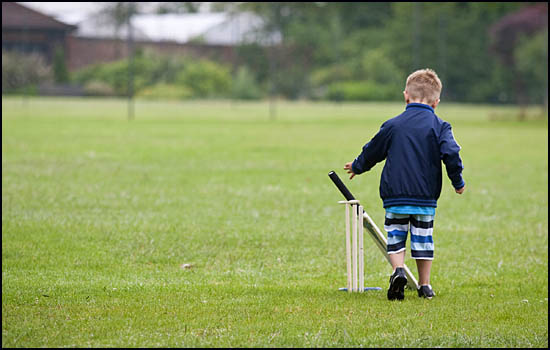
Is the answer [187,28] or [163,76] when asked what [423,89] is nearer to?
[187,28]

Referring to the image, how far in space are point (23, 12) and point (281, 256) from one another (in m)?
29.2

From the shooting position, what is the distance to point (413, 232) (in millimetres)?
5191

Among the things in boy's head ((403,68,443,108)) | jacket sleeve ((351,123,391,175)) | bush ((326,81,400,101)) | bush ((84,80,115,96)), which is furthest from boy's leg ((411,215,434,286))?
bush ((326,81,400,101))

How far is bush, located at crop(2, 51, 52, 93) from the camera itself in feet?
110

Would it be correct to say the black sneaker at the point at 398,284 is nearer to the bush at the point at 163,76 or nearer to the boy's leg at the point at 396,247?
the boy's leg at the point at 396,247

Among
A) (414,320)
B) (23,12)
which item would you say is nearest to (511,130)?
(23,12)

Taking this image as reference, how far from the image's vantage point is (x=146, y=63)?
34406 mm

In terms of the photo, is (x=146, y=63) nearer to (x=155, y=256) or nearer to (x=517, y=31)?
(x=517, y=31)

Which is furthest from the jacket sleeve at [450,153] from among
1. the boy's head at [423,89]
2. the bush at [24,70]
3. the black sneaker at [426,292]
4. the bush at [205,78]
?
the bush at [205,78]

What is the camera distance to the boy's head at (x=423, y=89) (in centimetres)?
516

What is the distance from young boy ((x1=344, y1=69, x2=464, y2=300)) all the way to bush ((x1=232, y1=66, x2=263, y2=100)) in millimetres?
32726

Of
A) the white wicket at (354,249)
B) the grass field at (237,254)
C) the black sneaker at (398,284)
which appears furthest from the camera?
the white wicket at (354,249)

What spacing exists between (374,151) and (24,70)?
31350 millimetres

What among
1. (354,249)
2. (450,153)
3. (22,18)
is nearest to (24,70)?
(22,18)
